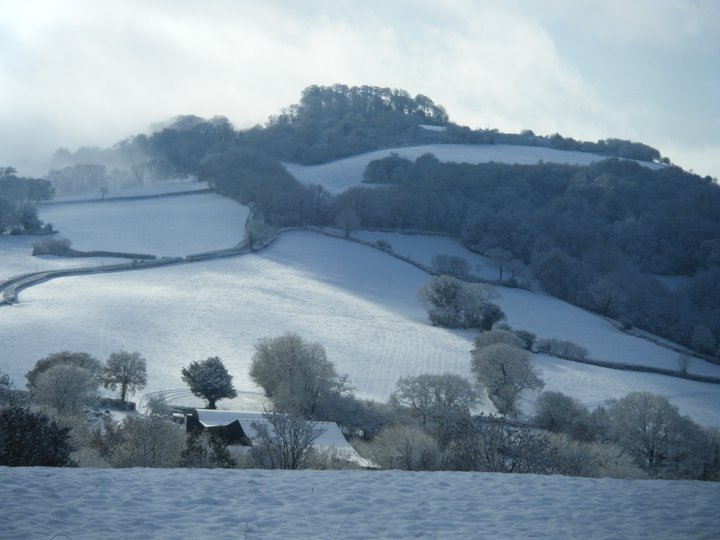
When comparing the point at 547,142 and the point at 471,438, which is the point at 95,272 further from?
the point at 547,142

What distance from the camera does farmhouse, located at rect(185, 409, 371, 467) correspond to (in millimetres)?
22341

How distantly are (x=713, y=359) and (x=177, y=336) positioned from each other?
1396 inches

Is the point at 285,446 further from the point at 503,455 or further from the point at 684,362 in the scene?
the point at 684,362

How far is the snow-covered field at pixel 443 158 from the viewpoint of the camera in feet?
312

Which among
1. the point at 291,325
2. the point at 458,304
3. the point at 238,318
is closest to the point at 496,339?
the point at 458,304

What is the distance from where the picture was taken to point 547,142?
412ft

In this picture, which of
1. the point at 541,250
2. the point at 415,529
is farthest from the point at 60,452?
the point at 541,250

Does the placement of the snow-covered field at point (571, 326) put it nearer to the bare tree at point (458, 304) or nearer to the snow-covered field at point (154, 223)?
the bare tree at point (458, 304)

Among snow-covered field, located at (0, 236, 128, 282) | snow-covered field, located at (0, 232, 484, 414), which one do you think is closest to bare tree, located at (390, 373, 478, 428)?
snow-covered field, located at (0, 232, 484, 414)

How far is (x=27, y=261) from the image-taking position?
175 ft

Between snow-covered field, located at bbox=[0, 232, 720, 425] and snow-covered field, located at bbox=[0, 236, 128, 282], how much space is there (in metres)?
3.77

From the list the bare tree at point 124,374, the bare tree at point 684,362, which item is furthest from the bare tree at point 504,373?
the bare tree at point 124,374

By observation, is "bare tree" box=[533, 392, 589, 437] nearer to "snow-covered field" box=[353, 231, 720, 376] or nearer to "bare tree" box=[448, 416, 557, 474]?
"snow-covered field" box=[353, 231, 720, 376]

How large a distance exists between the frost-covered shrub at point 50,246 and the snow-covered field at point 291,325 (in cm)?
881
